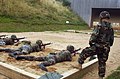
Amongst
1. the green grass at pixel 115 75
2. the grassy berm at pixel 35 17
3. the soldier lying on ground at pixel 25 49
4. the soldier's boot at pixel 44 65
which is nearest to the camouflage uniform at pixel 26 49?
the soldier lying on ground at pixel 25 49

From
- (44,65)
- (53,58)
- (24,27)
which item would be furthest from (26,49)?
(24,27)

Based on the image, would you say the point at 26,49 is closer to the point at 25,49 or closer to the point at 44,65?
the point at 25,49

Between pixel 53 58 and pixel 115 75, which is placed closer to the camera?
pixel 115 75

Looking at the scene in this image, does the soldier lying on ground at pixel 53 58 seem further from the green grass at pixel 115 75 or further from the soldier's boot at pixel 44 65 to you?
the green grass at pixel 115 75

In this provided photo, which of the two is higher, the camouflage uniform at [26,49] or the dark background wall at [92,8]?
the dark background wall at [92,8]

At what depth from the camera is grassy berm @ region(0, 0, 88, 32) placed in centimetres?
1905

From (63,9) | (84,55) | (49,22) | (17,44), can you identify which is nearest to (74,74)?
(84,55)

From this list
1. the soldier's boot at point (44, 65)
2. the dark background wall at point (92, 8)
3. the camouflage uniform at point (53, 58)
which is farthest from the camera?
the dark background wall at point (92, 8)

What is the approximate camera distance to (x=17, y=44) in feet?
30.3

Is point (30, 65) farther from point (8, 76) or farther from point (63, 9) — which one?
point (63, 9)

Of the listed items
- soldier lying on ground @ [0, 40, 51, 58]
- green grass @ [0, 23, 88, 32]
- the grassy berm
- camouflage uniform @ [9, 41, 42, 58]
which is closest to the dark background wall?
the grassy berm

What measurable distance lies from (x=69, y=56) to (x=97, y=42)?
1.82 metres

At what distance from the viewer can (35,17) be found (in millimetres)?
22156

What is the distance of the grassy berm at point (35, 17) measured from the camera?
62.5 ft
